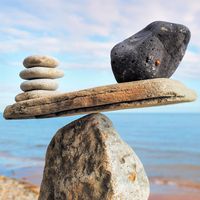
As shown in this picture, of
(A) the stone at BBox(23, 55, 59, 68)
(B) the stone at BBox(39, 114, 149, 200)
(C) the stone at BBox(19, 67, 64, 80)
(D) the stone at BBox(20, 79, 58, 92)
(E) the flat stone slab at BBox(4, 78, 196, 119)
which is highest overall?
(A) the stone at BBox(23, 55, 59, 68)

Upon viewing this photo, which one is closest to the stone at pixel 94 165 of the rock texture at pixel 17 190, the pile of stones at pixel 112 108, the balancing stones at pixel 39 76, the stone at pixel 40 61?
the pile of stones at pixel 112 108

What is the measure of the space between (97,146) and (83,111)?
1.19 feet

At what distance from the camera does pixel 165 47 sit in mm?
3604

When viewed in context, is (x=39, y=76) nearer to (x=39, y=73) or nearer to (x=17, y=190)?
(x=39, y=73)

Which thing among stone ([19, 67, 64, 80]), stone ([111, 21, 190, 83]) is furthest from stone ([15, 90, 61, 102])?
stone ([111, 21, 190, 83])

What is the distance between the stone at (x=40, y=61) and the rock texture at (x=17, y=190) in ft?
9.86

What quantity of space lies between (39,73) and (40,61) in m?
0.15

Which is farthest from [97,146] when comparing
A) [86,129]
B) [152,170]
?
[152,170]

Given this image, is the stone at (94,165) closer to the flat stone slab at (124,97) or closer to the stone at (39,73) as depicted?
the flat stone slab at (124,97)

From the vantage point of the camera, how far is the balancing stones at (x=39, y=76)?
4.50 metres

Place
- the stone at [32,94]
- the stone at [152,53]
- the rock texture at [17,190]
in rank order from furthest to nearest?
the rock texture at [17,190] → the stone at [32,94] → the stone at [152,53]

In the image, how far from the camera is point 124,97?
3316mm

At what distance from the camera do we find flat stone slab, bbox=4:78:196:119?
10.7 feet

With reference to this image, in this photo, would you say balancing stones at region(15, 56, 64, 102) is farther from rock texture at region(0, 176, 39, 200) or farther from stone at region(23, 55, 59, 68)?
rock texture at region(0, 176, 39, 200)
